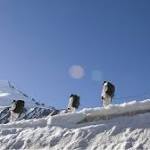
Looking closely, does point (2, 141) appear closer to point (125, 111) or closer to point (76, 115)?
point (76, 115)

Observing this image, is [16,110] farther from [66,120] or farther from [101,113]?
[101,113]

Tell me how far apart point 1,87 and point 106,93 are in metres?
169

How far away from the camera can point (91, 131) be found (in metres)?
8.88

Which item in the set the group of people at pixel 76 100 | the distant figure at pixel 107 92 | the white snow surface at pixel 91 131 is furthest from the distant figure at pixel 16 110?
the white snow surface at pixel 91 131

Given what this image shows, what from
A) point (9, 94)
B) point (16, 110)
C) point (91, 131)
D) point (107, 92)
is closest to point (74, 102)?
point (16, 110)

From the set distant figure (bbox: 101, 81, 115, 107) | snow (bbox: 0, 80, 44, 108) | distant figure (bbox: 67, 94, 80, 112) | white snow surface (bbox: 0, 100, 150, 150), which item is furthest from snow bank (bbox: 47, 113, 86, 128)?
snow (bbox: 0, 80, 44, 108)

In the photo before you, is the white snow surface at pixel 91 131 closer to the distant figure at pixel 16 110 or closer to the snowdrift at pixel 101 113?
the snowdrift at pixel 101 113

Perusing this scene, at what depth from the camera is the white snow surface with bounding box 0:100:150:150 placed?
8.26m

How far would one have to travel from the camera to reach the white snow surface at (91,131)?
8258 mm

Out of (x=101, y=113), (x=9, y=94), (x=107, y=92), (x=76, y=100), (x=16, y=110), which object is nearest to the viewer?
(x=101, y=113)

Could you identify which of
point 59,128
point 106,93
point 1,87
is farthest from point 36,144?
point 1,87

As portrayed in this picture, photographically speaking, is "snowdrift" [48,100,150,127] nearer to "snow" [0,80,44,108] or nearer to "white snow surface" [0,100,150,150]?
"white snow surface" [0,100,150,150]

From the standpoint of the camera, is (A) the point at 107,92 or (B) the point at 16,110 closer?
(A) the point at 107,92

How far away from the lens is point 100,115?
9.23 meters
